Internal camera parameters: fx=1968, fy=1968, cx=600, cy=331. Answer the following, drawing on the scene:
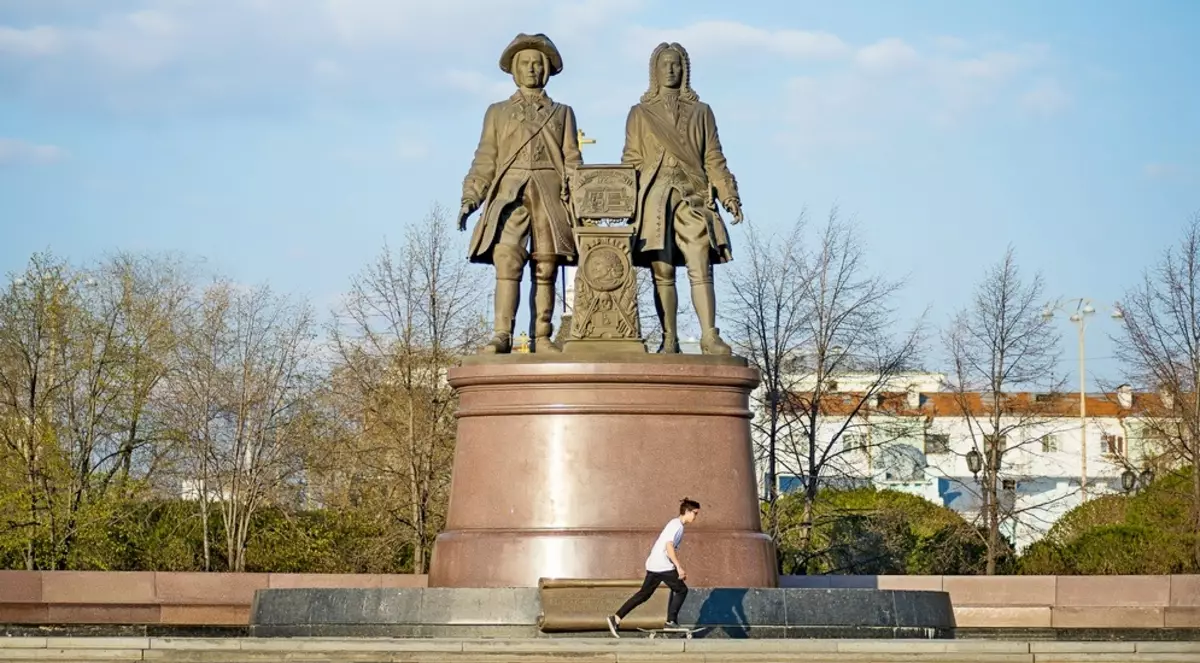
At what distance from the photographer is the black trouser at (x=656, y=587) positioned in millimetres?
14094

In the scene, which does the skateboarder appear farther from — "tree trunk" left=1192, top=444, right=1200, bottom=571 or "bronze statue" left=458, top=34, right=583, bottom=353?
"tree trunk" left=1192, top=444, right=1200, bottom=571

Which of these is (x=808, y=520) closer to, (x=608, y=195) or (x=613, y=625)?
(x=608, y=195)

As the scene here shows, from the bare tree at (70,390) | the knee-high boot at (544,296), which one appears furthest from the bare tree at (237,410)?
the knee-high boot at (544,296)

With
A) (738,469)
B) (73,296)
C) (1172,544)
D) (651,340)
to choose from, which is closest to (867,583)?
(738,469)

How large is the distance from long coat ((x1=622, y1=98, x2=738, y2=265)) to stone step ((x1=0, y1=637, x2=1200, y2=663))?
5285 mm

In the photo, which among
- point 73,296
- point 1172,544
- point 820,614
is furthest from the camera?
point 73,296

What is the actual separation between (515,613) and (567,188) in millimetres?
4275

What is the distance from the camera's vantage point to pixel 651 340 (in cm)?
3431

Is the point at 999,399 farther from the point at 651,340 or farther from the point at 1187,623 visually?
the point at 1187,623

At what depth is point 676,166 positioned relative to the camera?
17.6 metres

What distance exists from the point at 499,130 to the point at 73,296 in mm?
20628

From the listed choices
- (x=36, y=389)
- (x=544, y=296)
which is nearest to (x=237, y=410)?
(x=36, y=389)

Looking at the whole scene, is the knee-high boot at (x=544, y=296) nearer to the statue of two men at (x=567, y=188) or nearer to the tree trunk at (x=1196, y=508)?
the statue of two men at (x=567, y=188)

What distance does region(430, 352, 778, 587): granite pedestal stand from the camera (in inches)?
632
